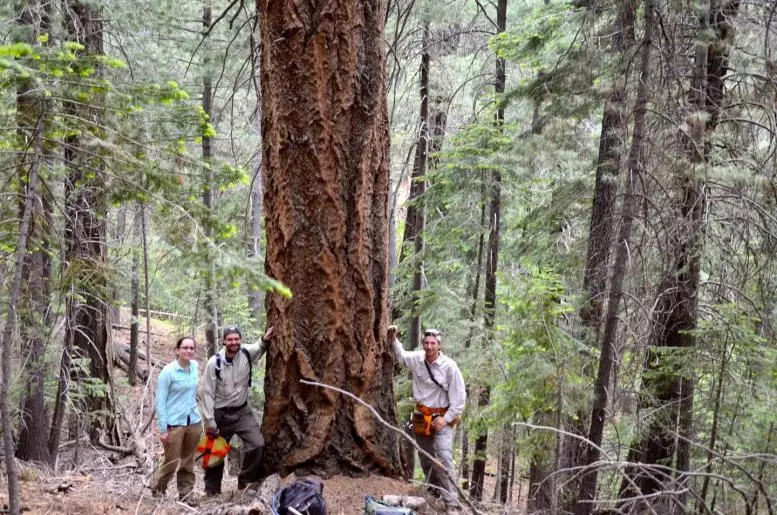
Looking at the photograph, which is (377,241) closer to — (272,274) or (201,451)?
(272,274)

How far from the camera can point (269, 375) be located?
5395 mm

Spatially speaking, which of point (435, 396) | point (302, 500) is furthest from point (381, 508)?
point (435, 396)

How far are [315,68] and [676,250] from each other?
4.92m

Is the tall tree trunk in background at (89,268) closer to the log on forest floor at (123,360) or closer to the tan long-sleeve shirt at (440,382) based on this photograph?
the tan long-sleeve shirt at (440,382)

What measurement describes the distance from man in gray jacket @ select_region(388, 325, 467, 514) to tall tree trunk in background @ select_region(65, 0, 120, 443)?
350 centimetres

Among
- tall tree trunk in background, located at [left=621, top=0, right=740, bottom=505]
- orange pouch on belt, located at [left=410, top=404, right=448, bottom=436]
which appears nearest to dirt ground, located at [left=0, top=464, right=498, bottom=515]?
orange pouch on belt, located at [left=410, top=404, right=448, bottom=436]

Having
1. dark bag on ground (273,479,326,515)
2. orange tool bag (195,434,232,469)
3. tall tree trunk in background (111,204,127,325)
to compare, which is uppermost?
tall tree trunk in background (111,204,127,325)

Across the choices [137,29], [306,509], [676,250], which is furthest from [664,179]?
Answer: [137,29]

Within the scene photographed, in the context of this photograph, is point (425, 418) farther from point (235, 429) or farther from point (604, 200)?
point (604, 200)

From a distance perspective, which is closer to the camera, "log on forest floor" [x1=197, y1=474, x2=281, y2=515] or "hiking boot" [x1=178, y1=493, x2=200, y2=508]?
"log on forest floor" [x1=197, y1=474, x2=281, y2=515]

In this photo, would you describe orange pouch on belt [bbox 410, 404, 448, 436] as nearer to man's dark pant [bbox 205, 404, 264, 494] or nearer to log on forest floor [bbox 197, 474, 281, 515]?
man's dark pant [bbox 205, 404, 264, 494]

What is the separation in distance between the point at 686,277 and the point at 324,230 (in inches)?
211

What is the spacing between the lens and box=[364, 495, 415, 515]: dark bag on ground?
4.44 metres

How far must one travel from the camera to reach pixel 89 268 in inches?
334
